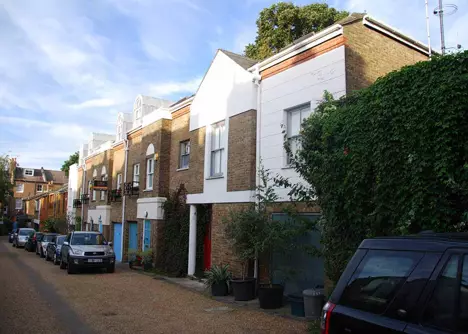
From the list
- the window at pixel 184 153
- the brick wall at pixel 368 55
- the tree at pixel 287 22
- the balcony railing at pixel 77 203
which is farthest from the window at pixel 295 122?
the balcony railing at pixel 77 203

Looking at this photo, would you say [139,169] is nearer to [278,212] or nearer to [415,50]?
[278,212]

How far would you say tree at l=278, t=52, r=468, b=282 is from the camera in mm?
5379

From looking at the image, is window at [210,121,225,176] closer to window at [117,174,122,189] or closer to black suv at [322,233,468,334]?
black suv at [322,233,468,334]

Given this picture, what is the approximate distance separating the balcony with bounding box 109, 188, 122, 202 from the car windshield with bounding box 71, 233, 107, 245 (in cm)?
496

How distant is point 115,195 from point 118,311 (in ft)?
48.7

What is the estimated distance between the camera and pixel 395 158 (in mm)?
5984

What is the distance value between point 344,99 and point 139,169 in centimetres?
1464

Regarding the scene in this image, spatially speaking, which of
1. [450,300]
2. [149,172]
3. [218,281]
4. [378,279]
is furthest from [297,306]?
[149,172]

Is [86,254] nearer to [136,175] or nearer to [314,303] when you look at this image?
[136,175]

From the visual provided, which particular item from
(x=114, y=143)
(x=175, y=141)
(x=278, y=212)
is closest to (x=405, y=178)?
(x=278, y=212)

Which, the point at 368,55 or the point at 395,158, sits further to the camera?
the point at 368,55

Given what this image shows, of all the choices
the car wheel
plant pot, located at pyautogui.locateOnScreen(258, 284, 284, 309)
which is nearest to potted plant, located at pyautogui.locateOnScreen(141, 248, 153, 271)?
the car wheel

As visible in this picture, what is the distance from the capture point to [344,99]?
783cm

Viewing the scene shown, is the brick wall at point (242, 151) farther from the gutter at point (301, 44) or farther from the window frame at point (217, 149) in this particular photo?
the gutter at point (301, 44)
